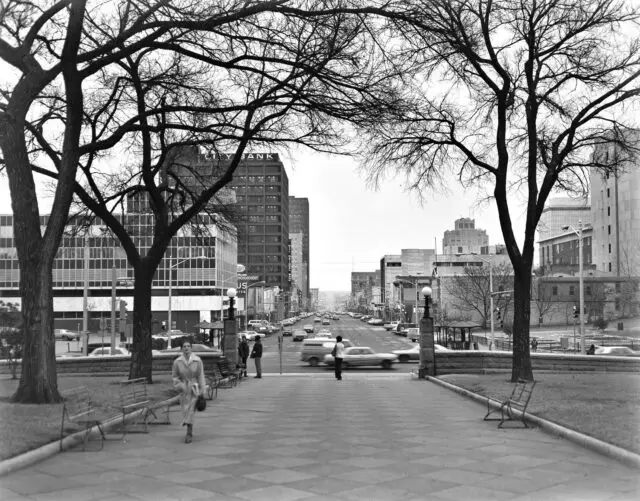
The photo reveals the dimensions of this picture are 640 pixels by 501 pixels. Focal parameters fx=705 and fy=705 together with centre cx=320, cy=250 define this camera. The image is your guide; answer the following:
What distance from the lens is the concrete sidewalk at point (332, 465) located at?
26.5ft

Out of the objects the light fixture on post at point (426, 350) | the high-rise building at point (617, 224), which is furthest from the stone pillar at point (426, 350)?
the high-rise building at point (617, 224)

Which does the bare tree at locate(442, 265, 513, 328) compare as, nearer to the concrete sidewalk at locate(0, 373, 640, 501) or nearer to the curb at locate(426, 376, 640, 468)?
the curb at locate(426, 376, 640, 468)

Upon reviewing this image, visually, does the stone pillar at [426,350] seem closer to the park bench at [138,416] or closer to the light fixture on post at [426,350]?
the light fixture on post at [426,350]

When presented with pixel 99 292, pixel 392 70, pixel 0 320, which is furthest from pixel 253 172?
pixel 392 70

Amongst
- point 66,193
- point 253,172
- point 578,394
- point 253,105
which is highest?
point 253,172

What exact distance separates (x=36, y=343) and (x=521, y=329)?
1390cm

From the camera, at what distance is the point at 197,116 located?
2338 cm

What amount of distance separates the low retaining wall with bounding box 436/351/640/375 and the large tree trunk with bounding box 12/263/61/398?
18258mm

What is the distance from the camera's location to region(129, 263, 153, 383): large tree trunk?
21906 millimetres

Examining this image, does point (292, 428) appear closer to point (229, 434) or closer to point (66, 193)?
point (229, 434)

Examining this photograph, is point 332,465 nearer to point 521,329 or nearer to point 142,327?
point 521,329

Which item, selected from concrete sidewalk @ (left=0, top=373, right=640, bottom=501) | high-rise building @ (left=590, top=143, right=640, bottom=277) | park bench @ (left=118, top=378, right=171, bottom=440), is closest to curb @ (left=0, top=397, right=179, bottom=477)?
concrete sidewalk @ (left=0, top=373, right=640, bottom=501)

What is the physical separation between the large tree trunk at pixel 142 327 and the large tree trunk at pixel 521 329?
11344 millimetres

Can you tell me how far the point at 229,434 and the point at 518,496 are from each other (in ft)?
19.8
